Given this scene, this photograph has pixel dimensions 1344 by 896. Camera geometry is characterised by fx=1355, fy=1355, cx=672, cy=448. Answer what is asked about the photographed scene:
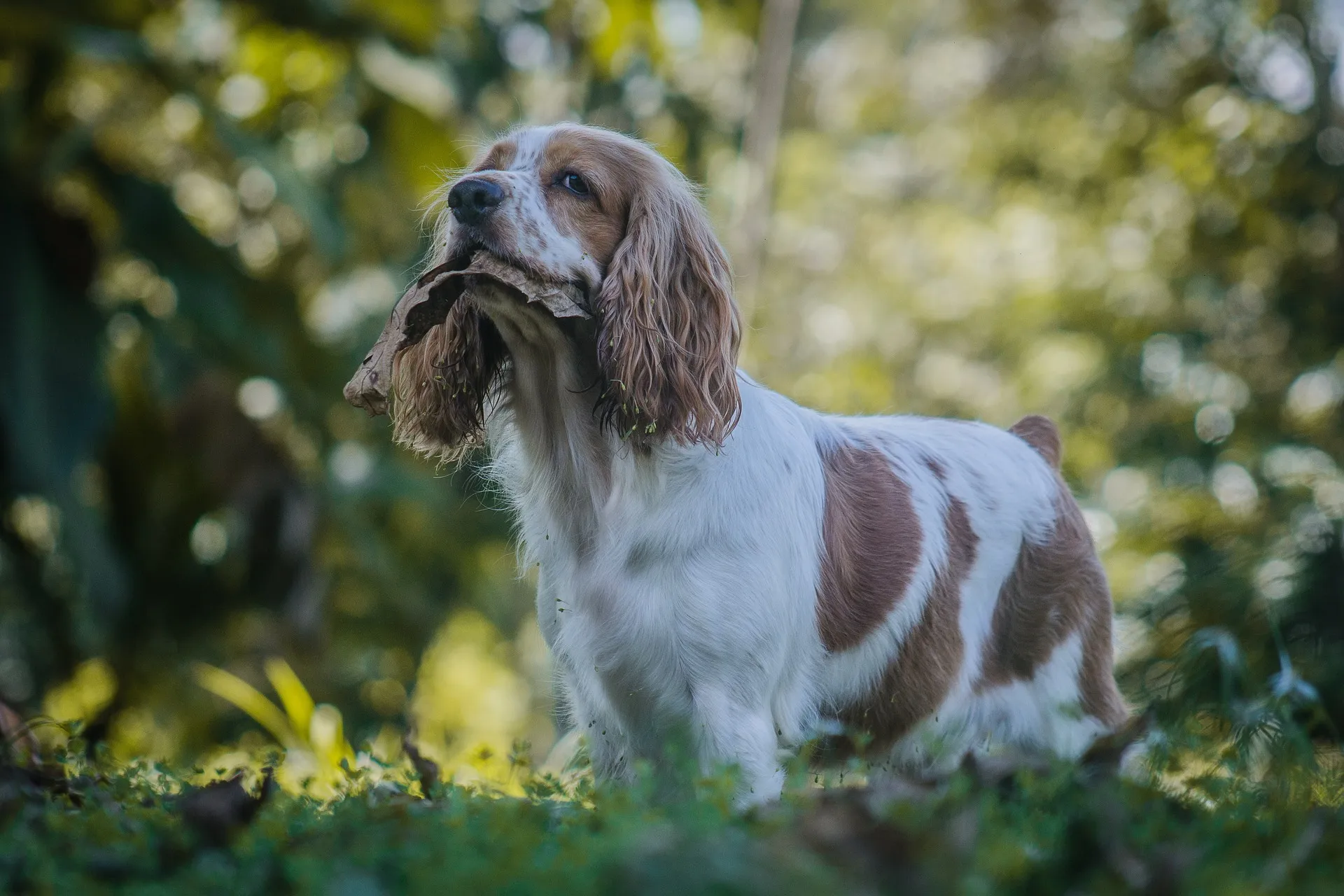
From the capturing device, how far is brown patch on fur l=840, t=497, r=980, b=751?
13.3ft

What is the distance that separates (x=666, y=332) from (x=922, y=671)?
1.30m

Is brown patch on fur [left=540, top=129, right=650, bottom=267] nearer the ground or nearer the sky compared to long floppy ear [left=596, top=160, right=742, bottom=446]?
nearer the sky

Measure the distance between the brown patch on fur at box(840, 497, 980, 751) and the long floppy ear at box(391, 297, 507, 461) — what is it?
56.5 inches

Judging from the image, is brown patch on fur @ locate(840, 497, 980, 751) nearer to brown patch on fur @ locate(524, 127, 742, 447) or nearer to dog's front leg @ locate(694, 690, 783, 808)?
dog's front leg @ locate(694, 690, 783, 808)

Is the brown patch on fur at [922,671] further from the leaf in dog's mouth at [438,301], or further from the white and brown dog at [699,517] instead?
the leaf in dog's mouth at [438,301]

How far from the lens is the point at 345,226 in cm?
957

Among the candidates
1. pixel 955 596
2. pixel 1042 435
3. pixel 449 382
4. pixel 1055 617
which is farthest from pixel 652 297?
pixel 1042 435

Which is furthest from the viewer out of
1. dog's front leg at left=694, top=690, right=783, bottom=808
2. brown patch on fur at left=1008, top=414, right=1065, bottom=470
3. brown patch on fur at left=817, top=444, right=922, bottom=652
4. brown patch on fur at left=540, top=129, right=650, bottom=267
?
brown patch on fur at left=1008, top=414, right=1065, bottom=470

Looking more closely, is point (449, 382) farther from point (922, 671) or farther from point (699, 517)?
point (922, 671)

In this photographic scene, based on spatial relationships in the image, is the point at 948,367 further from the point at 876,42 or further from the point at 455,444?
the point at 455,444

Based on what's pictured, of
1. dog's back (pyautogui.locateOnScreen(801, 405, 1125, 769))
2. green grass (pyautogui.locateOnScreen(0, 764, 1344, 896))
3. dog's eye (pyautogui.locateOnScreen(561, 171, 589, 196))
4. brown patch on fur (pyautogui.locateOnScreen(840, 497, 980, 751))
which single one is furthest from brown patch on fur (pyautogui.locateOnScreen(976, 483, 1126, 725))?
dog's eye (pyautogui.locateOnScreen(561, 171, 589, 196))

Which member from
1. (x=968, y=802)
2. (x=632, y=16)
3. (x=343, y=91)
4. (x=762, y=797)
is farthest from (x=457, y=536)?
(x=968, y=802)

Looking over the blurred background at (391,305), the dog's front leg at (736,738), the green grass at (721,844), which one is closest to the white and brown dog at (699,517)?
the dog's front leg at (736,738)

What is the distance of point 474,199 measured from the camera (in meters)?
3.51
